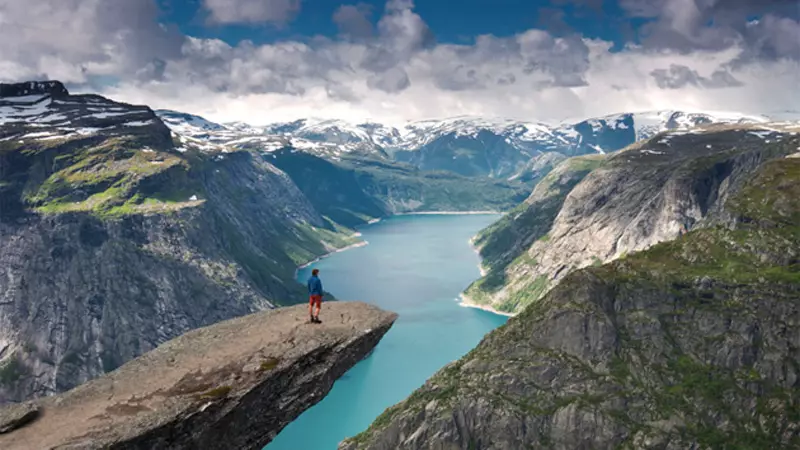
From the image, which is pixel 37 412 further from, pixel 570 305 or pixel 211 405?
pixel 570 305

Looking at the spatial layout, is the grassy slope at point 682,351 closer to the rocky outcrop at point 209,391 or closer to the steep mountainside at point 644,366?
the steep mountainside at point 644,366

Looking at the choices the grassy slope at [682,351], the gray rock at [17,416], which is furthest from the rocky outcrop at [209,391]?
the grassy slope at [682,351]

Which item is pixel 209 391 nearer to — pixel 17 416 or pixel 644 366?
pixel 17 416

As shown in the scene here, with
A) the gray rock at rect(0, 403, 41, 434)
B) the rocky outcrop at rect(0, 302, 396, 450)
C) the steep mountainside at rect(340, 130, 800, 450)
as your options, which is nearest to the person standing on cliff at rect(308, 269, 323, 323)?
the rocky outcrop at rect(0, 302, 396, 450)

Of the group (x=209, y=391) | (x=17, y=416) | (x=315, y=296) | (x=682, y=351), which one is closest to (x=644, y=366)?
(x=682, y=351)

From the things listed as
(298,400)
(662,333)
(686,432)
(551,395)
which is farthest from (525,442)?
(298,400)
